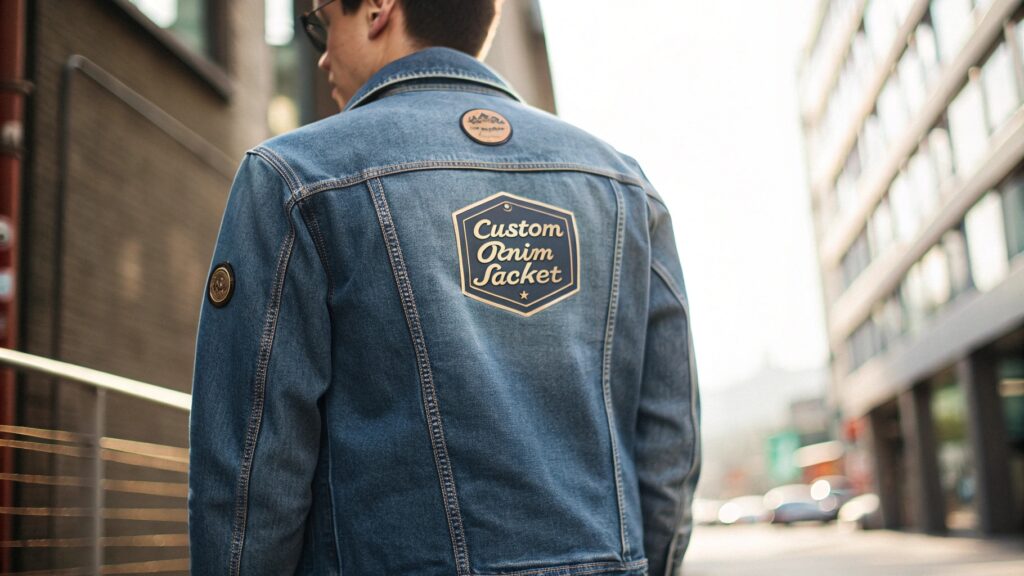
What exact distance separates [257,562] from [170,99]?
7.21 meters

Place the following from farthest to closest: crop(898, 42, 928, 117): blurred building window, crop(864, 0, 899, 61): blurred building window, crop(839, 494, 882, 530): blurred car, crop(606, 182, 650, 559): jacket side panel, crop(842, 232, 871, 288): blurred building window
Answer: crop(842, 232, 871, 288): blurred building window
crop(839, 494, 882, 530): blurred car
crop(864, 0, 899, 61): blurred building window
crop(898, 42, 928, 117): blurred building window
crop(606, 182, 650, 559): jacket side panel

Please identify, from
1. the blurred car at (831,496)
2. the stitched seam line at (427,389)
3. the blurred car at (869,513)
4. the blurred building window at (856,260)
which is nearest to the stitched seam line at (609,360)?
the stitched seam line at (427,389)

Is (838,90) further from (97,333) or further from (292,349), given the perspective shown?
(292,349)

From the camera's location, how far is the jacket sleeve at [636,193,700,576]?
1.85 metres

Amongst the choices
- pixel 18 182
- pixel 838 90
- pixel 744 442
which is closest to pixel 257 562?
pixel 18 182

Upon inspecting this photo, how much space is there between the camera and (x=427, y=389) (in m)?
1.54

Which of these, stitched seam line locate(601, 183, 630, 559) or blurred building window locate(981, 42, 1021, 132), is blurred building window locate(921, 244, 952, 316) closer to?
blurred building window locate(981, 42, 1021, 132)

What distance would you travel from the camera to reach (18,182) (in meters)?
5.78

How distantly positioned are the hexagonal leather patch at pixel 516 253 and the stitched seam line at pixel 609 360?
0.09 m

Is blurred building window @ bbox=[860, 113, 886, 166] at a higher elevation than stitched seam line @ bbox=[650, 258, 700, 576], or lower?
higher

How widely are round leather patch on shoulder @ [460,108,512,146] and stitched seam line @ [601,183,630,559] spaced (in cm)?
24

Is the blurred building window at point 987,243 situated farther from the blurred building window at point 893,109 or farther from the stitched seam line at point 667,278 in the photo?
the stitched seam line at point 667,278

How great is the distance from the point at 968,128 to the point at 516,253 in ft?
79.3

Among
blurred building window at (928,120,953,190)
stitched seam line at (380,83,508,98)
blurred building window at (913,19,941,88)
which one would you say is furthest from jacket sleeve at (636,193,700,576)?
blurred building window at (913,19,941,88)
